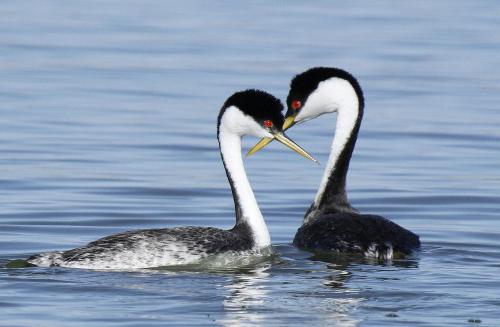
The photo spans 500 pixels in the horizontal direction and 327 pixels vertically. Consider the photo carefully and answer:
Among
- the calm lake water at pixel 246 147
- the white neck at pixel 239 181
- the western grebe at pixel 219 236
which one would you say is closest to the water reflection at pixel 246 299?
the calm lake water at pixel 246 147

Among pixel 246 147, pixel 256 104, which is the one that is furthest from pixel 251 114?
pixel 246 147

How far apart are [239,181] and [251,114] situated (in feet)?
2.05

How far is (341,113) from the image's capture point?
1464 centimetres

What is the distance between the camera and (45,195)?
15906 millimetres

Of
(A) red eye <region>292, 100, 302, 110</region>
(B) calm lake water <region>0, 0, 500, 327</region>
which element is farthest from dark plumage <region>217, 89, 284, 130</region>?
(A) red eye <region>292, 100, 302, 110</region>

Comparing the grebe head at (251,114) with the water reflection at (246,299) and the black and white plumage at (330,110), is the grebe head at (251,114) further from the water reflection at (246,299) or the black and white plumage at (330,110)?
the water reflection at (246,299)

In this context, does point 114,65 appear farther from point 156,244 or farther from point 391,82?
point 156,244

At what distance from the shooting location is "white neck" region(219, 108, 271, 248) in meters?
13.1

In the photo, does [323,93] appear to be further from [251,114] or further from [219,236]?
[219,236]

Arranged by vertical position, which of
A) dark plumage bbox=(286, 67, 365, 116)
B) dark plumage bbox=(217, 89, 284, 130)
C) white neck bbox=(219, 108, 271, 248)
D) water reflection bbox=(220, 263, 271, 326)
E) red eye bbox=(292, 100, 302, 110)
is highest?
dark plumage bbox=(286, 67, 365, 116)

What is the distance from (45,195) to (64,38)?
34.3 ft

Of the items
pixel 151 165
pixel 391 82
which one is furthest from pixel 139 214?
pixel 391 82

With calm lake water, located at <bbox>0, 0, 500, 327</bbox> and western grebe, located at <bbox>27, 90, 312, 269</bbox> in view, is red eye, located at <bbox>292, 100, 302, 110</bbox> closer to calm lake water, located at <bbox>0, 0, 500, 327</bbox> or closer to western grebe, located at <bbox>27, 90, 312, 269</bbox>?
calm lake water, located at <bbox>0, 0, 500, 327</bbox>

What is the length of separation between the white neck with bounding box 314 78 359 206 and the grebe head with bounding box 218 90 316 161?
136 cm
